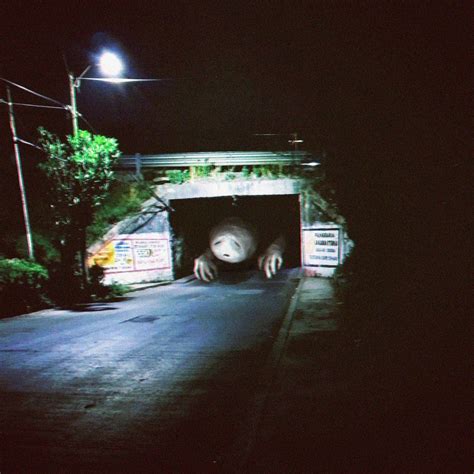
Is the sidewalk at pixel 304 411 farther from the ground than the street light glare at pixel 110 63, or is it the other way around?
the street light glare at pixel 110 63

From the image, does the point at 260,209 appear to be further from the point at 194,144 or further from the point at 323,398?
the point at 323,398

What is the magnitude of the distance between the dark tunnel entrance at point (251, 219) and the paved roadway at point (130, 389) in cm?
942

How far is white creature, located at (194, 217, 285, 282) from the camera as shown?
16203 millimetres

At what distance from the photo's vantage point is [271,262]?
54.2ft

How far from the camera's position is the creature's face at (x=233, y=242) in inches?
636

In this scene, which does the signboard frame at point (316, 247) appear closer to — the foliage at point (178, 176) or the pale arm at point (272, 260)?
the pale arm at point (272, 260)

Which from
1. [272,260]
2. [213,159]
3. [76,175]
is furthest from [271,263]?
[76,175]

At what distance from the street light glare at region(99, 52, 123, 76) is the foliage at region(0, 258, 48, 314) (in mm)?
6548

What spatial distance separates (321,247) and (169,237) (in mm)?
6676

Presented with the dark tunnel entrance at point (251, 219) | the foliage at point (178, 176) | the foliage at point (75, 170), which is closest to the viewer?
the foliage at point (75, 170)

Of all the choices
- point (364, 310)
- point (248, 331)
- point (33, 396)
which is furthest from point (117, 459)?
point (364, 310)

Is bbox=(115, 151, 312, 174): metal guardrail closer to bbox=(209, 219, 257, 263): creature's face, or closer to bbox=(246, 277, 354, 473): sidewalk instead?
bbox=(209, 219, 257, 263): creature's face

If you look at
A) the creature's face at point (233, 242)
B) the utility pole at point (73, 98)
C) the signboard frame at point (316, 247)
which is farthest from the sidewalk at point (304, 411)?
the creature's face at point (233, 242)

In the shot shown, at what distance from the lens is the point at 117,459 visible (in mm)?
3076
